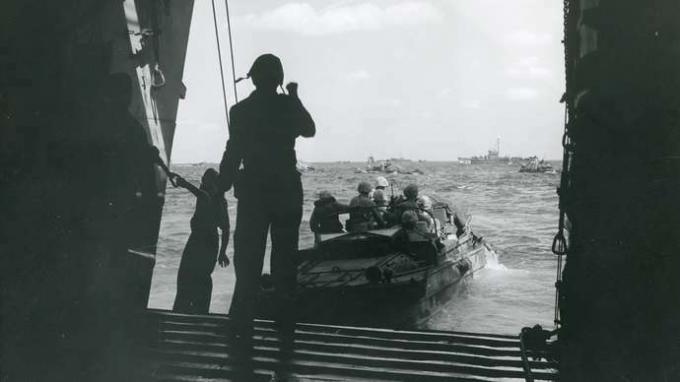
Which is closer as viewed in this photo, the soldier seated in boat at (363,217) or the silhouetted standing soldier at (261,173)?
the silhouetted standing soldier at (261,173)

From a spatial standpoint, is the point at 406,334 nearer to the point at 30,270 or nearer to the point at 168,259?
the point at 30,270

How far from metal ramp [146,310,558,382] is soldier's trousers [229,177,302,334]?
1.14 feet

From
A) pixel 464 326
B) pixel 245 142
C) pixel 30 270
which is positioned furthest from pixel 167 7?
pixel 464 326

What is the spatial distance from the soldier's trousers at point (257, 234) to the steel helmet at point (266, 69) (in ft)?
2.72

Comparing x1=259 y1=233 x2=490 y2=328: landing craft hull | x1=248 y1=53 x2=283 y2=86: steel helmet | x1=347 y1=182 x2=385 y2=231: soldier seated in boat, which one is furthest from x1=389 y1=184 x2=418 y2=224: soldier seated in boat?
x1=248 y1=53 x2=283 y2=86: steel helmet

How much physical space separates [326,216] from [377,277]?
2.99 metres

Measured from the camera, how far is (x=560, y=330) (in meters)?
4.19

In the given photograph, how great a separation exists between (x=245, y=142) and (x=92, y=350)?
75.9 inches

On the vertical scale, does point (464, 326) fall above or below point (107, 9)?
below

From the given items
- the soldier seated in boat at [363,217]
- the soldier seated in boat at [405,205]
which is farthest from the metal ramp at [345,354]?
the soldier seated in boat at [405,205]

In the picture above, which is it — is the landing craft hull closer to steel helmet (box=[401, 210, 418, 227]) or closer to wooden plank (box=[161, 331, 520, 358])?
steel helmet (box=[401, 210, 418, 227])

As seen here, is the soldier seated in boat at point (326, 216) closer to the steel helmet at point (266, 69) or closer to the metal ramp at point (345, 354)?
the metal ramp at point (345, 354)

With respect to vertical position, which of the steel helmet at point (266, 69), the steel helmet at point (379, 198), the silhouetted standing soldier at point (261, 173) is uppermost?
the steel helmet at point (266, 69)

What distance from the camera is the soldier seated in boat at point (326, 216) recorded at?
44.3 feet
